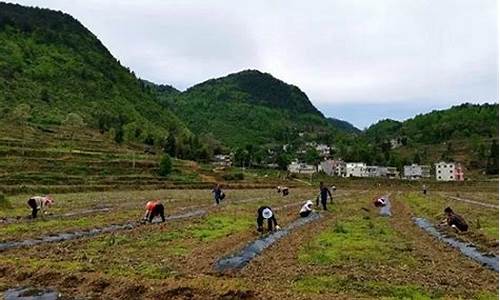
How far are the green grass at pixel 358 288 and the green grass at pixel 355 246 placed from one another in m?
3.47

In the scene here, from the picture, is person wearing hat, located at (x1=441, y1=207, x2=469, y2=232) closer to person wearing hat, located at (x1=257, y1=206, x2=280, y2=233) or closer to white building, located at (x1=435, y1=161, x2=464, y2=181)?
person wearing hat, located at (x1=257, y1=206, x2=280, y2=233)

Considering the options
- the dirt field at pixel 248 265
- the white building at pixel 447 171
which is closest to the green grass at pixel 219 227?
the dirt field at pixel 248 265

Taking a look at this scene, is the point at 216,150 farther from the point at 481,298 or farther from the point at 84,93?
the point at 481,298

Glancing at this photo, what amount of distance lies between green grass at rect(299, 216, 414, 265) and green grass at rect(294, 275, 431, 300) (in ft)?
11.4

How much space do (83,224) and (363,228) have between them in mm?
16791

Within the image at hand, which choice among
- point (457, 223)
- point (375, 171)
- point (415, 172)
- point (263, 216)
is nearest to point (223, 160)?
point (375, 171)

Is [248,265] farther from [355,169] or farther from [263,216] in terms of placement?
[355,169]

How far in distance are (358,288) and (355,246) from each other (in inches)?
343

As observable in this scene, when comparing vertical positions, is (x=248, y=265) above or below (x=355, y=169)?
below

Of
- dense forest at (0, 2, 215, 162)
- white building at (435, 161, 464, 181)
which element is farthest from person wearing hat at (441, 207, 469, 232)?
white building at (435, 161, 464, 181)

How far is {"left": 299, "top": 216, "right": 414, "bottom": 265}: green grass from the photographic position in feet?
69.4

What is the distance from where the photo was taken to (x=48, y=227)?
106ft

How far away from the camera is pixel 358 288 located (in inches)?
620

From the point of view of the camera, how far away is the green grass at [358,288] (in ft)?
49.1
